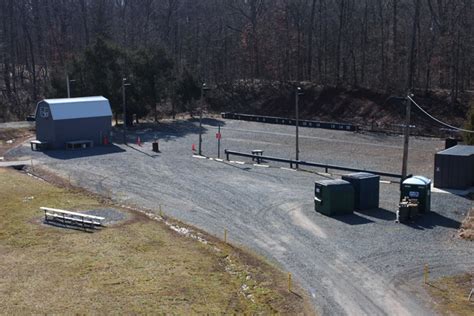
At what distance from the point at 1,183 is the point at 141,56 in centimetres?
2499

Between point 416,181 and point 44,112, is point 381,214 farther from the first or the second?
point 44,112


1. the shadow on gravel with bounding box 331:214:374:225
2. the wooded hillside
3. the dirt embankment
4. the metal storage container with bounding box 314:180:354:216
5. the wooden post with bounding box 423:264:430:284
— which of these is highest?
the wooded hillside

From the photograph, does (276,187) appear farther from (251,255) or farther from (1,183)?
(1,183)

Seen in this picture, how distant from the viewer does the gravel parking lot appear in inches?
755

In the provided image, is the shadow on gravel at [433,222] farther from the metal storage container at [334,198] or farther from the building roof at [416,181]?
the metal storage container at [334,198]

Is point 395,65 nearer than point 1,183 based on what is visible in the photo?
No

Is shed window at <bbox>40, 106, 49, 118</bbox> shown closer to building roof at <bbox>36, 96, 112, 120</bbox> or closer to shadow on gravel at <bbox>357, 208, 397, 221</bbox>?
building roof at <bbox>36, 96, 112, 120</bbox>

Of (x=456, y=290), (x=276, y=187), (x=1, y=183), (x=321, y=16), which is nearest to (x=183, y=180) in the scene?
(x=276, y=187)

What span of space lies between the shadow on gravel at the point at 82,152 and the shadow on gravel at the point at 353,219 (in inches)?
799

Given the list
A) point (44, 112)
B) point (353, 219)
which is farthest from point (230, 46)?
point (353, 219)

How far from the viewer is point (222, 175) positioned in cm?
3466

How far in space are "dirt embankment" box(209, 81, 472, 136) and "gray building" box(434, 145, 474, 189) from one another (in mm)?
18994

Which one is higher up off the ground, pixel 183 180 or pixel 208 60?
pixel 208 60

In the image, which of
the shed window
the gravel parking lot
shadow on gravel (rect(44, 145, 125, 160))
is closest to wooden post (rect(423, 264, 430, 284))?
the gravel parking lot
